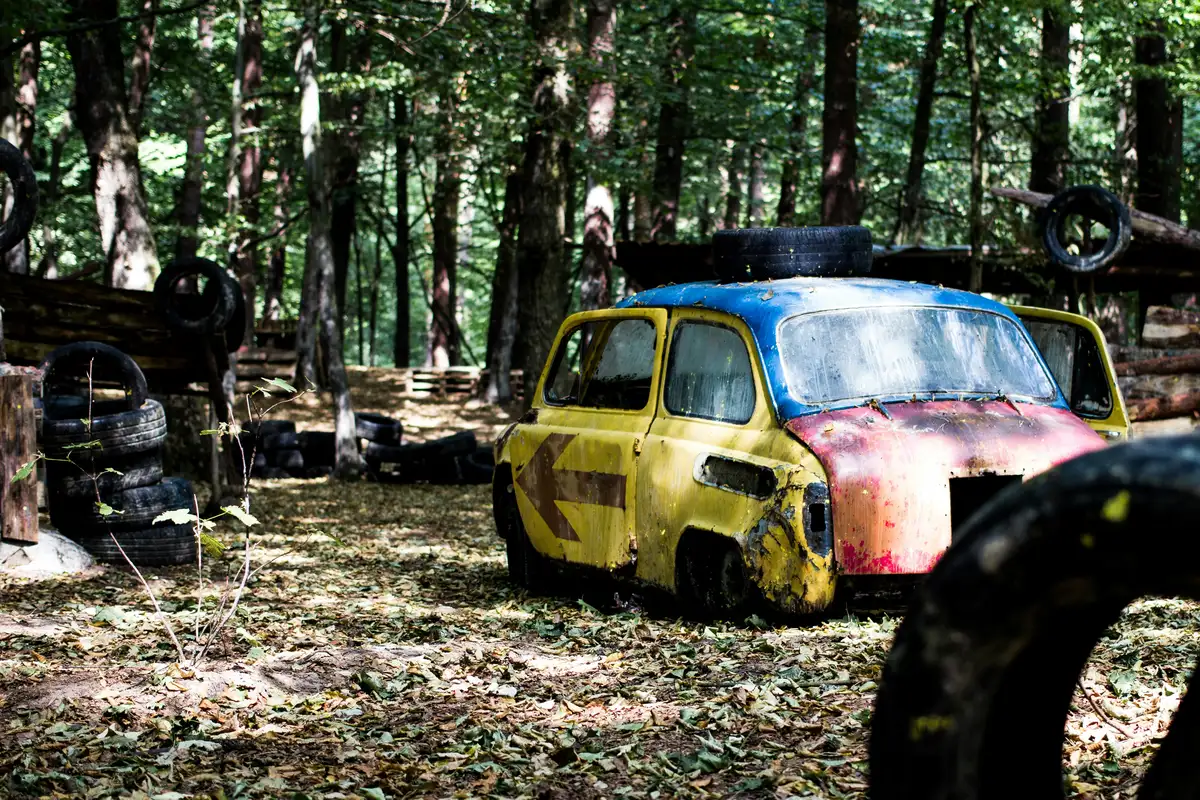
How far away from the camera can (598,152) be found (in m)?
20.7

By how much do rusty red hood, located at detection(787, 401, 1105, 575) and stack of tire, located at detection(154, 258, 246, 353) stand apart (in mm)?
8238

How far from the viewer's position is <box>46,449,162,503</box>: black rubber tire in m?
10.1

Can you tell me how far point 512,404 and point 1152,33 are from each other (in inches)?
556

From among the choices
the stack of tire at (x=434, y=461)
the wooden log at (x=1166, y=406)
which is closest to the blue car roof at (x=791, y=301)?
the wooden log at (x=1166, y=406)

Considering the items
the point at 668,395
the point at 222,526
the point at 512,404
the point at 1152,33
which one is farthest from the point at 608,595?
the point at 512,404

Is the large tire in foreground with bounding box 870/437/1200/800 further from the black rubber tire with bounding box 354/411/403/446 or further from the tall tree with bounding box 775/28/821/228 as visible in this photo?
the tall tree with bounding box 775/28/821/228

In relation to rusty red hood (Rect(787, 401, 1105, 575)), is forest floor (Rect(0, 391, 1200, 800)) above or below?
below

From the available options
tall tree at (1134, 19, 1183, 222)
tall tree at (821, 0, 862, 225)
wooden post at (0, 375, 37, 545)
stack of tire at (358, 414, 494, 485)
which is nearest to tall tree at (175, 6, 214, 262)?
stack of tire at (358, 414, 494, 485)

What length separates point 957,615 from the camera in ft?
6.42

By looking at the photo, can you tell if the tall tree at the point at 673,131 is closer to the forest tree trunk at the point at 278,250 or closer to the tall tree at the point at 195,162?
the forest tree trunk at the point at 278,250

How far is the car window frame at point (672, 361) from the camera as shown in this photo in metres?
7.43

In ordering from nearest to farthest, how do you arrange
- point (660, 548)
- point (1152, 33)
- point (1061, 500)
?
point (1061, 500) < point (660, 548) < point (1152, 33)

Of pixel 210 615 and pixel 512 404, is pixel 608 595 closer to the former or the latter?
pixel 210 615

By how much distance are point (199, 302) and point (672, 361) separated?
7.42 meters
